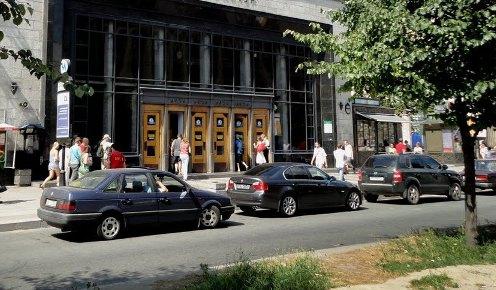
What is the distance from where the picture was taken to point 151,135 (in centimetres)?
2103

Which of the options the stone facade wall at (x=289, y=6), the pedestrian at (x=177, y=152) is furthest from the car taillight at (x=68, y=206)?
the stone facade wall at (x=289, y=6)

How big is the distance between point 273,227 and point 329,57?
17707 mm

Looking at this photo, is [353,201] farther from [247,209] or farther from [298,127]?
[298,127]

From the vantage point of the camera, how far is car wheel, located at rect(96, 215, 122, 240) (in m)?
9.65

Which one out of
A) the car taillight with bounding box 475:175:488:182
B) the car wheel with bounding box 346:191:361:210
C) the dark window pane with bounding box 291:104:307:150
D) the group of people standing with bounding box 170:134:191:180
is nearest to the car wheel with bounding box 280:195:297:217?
the car wheel with bounding box 346:191:361:210

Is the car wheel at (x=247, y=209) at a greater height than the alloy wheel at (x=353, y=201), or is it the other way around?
the alloy wheel at (x=353, y=201)

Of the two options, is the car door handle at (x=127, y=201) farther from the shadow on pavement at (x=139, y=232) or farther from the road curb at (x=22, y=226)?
the road curb at (x=22, y=226)

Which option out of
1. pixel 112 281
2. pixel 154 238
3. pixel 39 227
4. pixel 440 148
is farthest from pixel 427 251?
pixel 440 148

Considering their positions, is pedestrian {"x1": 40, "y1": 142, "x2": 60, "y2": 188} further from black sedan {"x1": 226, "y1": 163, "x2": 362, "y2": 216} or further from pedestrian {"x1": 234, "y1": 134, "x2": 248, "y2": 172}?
pedestrian {"x1": 234, "y1": 134, "x2": 248, "y2": 172}

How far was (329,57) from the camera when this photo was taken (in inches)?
1062

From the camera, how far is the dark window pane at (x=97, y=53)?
1970 cm

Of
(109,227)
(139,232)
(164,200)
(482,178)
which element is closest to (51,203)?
(109,227)

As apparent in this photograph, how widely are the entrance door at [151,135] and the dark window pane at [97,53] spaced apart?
2.50m

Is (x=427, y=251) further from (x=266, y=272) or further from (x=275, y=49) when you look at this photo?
(x=275, y=49)
